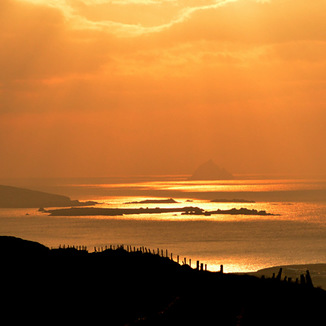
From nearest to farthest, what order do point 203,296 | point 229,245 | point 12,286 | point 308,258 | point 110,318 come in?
1. point 110,318
2. point 203,296
3. point 12,286
4. point 308,258
5. point 229,245

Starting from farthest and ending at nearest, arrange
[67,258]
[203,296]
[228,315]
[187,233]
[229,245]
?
1. [187,233]
2. [229,245]
3. [67,258]
4. [203,296]
5. [228,315]

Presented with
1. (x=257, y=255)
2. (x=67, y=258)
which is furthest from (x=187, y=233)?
(x=67, y=258)

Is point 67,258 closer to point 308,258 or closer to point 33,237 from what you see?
point 308,258

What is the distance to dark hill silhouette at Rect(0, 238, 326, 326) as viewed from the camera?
96.4 feet

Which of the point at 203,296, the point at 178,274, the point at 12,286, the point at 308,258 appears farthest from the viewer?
the point at 308,258

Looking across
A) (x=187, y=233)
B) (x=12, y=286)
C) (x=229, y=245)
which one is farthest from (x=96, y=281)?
(x=187, y=233)

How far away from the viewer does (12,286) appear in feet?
136

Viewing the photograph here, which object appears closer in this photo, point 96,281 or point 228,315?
point 228,315

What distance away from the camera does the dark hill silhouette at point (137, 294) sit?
2938 cm

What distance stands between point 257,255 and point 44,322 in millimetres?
119251

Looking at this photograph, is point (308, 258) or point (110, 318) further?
point (308, 258)

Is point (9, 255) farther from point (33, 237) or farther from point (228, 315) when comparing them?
point (33, 237)

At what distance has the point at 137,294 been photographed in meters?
38.9

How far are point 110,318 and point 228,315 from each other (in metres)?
6.35
